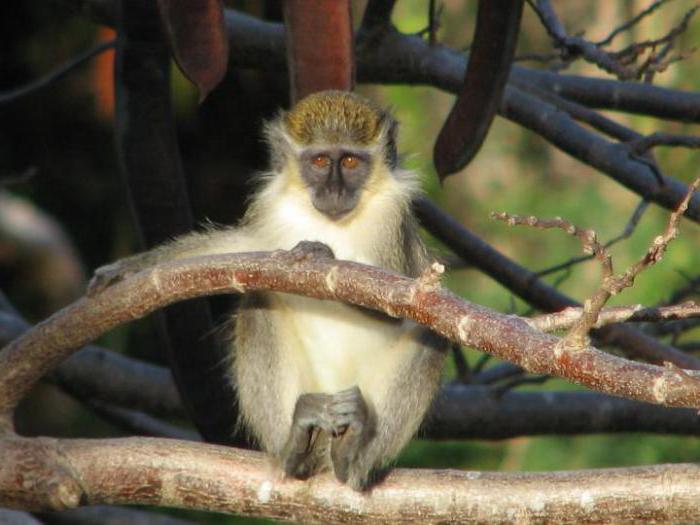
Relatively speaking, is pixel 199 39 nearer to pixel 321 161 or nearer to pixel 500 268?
pixel 321 161

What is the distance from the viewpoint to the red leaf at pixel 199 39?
11.2 feet

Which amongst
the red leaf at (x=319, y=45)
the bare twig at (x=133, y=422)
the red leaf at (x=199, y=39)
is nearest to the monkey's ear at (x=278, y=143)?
the red leaf at (x=319, y=45)

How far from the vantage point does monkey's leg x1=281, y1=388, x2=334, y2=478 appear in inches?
130

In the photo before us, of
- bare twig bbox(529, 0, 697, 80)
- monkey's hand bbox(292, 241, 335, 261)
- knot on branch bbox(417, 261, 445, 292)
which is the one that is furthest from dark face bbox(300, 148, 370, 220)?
knot on branch bbox(417, 261, 445, 292)

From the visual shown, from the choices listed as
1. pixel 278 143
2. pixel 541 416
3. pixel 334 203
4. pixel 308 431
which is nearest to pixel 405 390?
pixel 308 431

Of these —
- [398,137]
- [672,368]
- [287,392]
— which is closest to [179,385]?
[287,392]

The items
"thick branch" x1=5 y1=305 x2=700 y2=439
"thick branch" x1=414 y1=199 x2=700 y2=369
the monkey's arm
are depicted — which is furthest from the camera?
"thick branch" x1=5 y1=305 x2=700 y2=439

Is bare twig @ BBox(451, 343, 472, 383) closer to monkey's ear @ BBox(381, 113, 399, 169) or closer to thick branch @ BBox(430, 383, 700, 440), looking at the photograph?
thick branch @ BBox(430, 383, 700, 440)

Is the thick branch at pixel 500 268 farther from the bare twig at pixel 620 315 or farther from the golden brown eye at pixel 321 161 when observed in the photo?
the bare twig at pixel 620 315

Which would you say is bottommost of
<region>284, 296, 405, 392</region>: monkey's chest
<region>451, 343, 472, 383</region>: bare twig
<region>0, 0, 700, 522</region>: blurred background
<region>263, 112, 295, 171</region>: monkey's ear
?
<region>284, 296, 405, 392</region>: monkey's chest

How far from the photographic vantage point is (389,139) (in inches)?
162

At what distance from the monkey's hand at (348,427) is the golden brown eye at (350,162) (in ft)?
2.25

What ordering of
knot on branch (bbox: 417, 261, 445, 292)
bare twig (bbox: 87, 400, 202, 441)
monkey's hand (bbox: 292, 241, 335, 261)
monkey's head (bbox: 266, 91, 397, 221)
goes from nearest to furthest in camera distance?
knot on branch (bbox: 417, 261, 445, 292)
monkey's hand (bbox: 292, 241, 335, 261)
monkey's head (bbox: 266, 91, 397, 221)
bare twig (bbox: 87, 400, 202, 441)

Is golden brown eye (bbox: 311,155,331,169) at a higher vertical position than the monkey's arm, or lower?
higher
